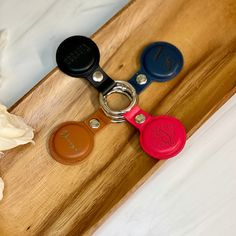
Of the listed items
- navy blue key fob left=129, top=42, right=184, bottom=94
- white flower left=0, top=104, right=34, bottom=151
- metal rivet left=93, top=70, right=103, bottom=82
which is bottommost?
white flower left=0, top=104, right=34, bottom=151

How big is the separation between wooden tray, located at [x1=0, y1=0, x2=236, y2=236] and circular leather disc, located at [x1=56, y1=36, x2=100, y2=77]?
2 cm

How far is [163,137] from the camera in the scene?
666mm

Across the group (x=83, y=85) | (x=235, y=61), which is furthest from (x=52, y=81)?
(x=235, y=61)

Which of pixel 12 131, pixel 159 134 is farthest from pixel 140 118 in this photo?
pixel 12 131

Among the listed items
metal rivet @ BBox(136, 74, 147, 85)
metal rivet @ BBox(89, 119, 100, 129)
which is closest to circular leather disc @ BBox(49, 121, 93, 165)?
metal rivet @ BBox(89, 119, 100, 129)

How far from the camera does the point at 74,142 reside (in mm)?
669

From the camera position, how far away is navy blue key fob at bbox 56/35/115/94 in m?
0.70

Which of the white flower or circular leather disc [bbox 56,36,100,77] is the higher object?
circular leather disc [bbox 56,36,100,77]

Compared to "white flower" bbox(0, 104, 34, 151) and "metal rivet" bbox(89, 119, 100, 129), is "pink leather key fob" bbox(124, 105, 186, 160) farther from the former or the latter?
"white flower" bbox(0, 104, 34, 151)

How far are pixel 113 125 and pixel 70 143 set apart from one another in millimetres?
73

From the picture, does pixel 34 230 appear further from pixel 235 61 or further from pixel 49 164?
pixel 235 61

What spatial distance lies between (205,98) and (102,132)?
0.16 metres

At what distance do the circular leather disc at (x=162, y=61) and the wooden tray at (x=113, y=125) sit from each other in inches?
0.8

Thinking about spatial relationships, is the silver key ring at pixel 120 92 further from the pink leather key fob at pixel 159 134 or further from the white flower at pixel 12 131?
A: the white flower at pixel 12 131
